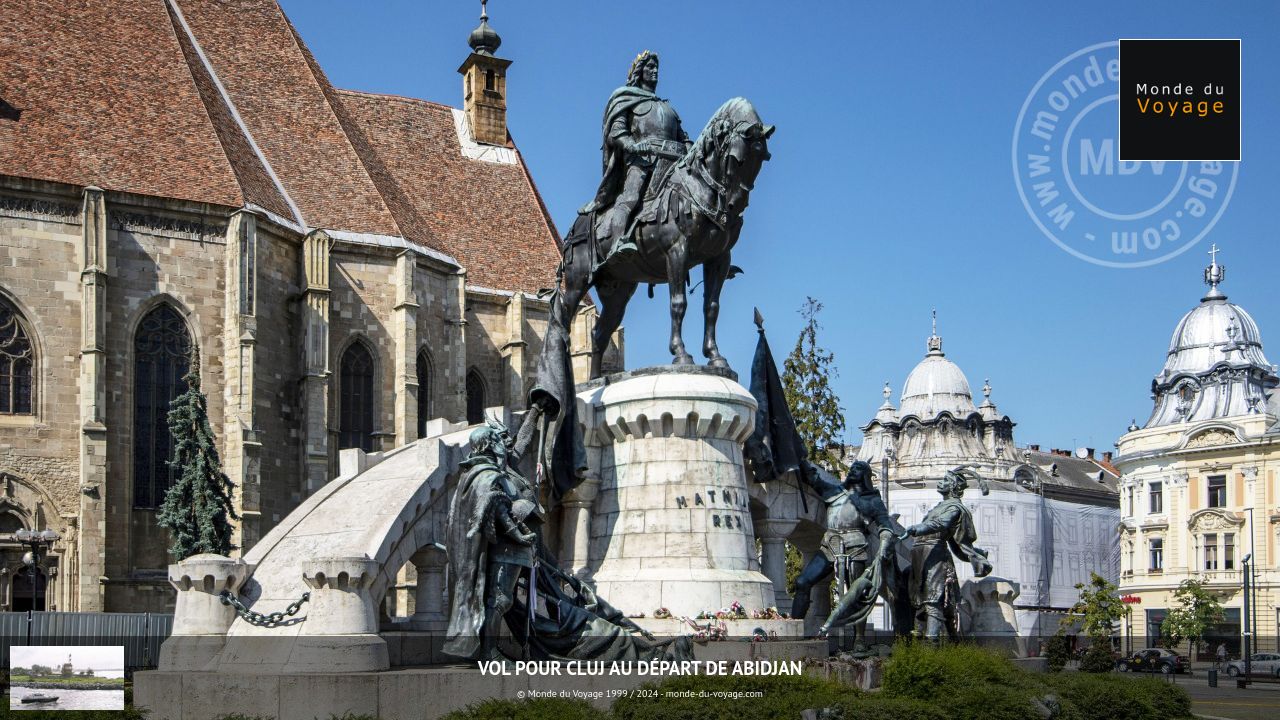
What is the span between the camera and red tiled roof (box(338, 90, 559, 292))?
47.1 metres

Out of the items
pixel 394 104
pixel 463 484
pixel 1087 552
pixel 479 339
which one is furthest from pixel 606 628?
pixel 1087 552

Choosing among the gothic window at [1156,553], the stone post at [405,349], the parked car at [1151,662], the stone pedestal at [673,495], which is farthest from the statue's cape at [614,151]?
the gothic window at [1156,553]

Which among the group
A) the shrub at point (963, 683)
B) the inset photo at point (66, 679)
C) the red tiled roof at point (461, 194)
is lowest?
the shrub at point (963, 683)

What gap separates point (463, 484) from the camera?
40.9 ft

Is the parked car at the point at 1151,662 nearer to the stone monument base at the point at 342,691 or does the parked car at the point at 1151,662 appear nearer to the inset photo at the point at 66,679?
the stone monument base at the point at 342,691

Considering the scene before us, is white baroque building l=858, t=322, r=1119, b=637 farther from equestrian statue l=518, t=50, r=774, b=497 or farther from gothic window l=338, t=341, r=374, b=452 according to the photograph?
equestrian statue l=518, t=50, r=774, b=497

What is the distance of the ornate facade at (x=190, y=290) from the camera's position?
32500 millimetres

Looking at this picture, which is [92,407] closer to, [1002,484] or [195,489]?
[195,489]

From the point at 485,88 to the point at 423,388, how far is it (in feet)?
54.8

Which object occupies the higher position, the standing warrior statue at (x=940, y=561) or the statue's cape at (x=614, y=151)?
the statue's cape at (x=614, y=151)

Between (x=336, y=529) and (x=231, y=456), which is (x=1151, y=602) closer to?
(x=231, y=456)

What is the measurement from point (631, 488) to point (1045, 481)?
2322 inches

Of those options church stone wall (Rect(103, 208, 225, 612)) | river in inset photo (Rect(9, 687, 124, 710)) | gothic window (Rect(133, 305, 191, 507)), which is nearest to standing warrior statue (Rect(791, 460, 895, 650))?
river in inset photo (Rect(9, 687, 124, 710))

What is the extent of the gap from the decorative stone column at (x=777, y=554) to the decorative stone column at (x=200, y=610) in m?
6.36
